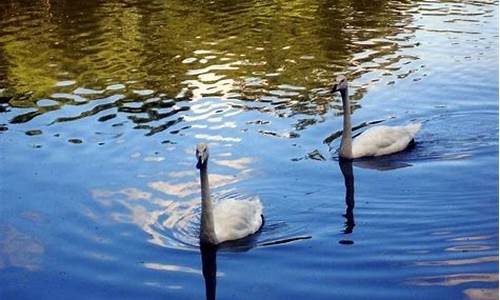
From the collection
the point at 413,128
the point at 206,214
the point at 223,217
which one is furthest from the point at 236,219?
the point at 413,128

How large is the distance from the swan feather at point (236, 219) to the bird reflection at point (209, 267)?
0.70ft

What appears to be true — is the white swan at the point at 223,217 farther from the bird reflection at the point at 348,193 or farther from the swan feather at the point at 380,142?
the swan feather at the point at 380,142

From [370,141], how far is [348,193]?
2027mm

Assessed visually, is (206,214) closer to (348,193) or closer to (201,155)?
(201,155)

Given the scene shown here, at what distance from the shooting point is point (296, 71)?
76.5 ft

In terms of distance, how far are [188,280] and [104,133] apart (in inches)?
299

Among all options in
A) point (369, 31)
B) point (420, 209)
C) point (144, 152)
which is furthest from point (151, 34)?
point (420, 209)

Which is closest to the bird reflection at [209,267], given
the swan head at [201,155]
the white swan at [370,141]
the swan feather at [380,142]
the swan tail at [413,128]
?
the swan head at [201,155]

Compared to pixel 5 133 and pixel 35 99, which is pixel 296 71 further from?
pixel 5 133

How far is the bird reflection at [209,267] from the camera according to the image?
34.5ft

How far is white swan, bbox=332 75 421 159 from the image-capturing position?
15297 millimetres

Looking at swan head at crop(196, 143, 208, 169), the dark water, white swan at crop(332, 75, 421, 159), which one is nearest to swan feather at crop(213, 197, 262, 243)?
the dark water

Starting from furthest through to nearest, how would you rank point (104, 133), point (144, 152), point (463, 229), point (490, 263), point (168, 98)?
point (168, 98), point (104, 133), point (144, 152), point (463, 229), point (490, 263)

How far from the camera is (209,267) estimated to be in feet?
36.5
